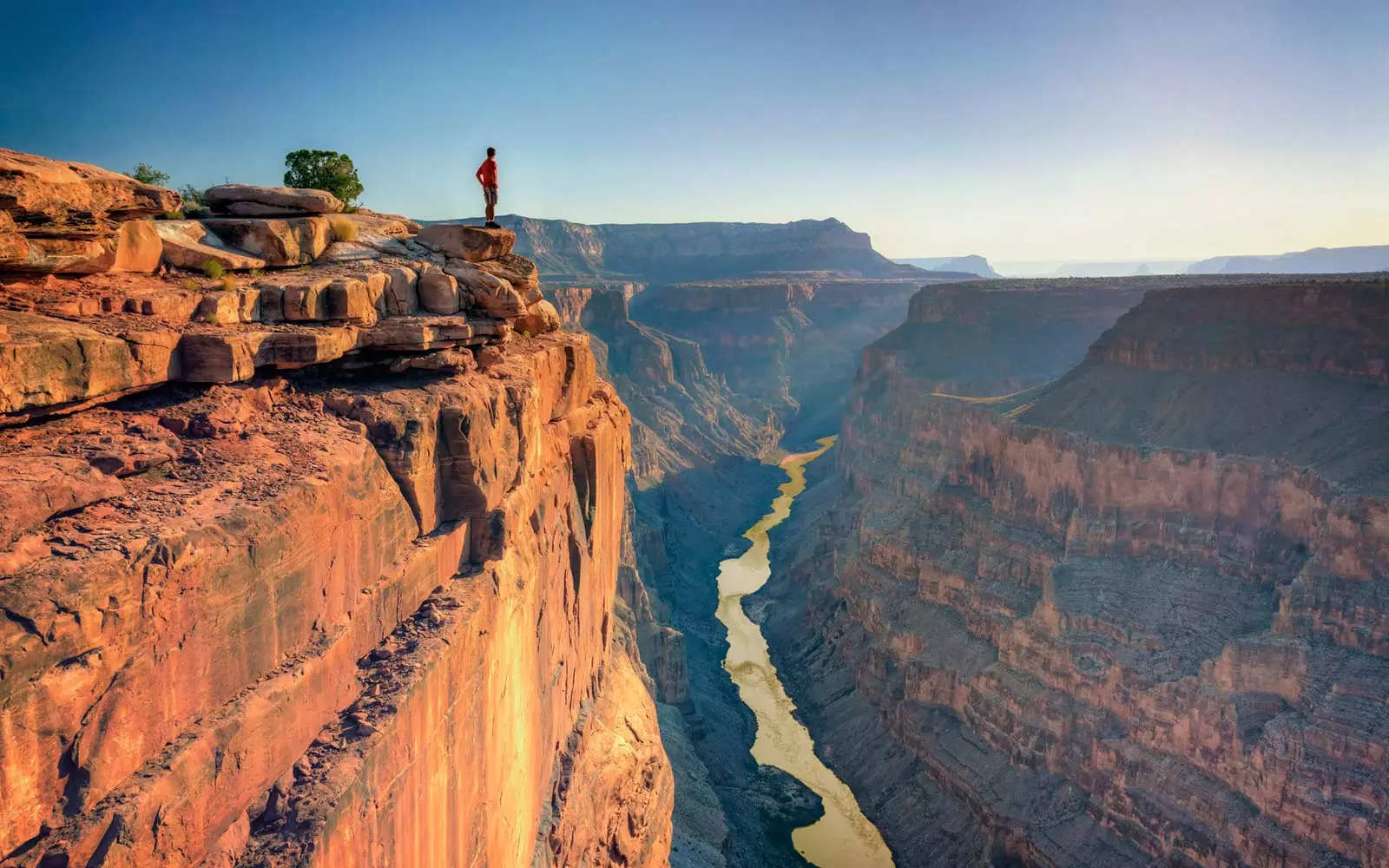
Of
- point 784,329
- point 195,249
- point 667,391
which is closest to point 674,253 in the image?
point 784,329

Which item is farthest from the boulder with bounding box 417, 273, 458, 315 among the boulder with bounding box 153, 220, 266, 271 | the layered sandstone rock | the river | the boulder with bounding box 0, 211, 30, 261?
the river

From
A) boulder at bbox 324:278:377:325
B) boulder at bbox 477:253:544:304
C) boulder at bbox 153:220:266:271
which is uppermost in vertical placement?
boulder at bbox 153:220:266:271

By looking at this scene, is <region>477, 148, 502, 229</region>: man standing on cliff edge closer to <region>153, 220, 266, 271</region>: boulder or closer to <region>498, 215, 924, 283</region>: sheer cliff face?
<region>153, 220, 266, 271</region>: boulder

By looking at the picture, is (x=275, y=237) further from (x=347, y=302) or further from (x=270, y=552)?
(x=270, y=552)

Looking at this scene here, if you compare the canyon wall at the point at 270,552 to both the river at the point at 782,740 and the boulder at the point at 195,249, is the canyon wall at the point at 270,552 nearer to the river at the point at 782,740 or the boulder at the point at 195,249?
the boulder at the point at 195,249

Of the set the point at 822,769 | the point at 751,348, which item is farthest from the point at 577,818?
the point at 751,348

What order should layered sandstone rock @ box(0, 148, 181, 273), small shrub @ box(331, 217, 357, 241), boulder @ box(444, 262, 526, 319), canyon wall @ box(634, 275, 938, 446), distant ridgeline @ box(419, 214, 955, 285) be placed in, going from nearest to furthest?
1. layered sandstone rock @ box(0, 148, 181, 273)
2. small shrub @ box(331, 217, 357, 241)
3. boulder @ box(444, 262, 526, 319)
4. canyon wall @ box(634, 275, 938, 446)
5. distant ridgeline @ box(419, 214, 955, 285)
